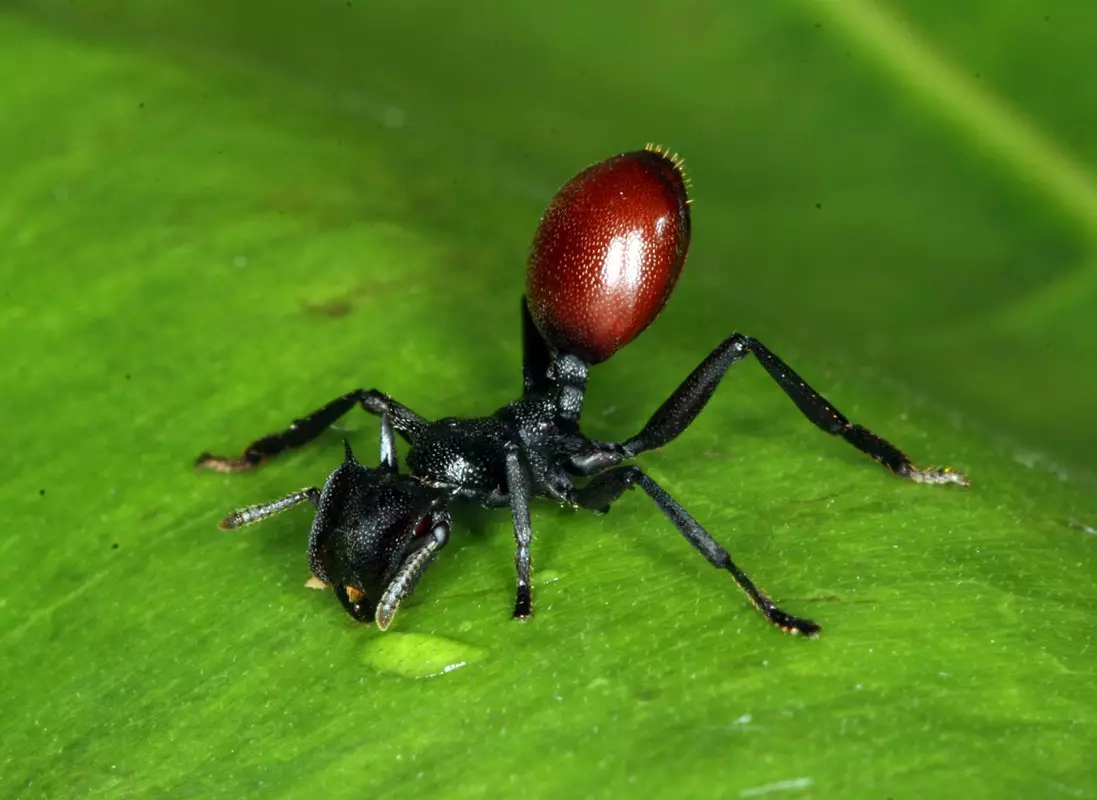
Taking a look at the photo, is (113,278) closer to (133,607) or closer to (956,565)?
(133,607)

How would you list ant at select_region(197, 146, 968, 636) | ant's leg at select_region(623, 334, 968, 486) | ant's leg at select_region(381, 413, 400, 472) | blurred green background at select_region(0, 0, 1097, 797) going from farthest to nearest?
ant's leg at select_region(381, 413, 400, 472) < ant's leg at select_region(623, 334, 968, 486) < ant at select_region(197, 146, 968, 636) < blurred green background at select_region(0, 0, 1097, 797)

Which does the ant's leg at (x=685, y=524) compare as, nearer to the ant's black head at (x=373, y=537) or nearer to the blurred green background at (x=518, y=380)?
the blurred green background at (x=518, y=380)

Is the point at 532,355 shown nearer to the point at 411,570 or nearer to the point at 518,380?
the point at 518,380

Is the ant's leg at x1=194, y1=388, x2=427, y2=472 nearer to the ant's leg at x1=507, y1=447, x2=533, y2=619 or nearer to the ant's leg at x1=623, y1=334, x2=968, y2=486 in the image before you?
the ant's leg at x1=507, y1=447, x2=533, y2=619

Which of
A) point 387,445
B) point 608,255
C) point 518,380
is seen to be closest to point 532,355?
point 518,380

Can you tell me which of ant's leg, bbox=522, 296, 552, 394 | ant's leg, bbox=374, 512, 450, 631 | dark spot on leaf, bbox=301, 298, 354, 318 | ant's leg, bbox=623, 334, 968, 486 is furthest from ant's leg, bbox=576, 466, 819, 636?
dark spot on leaf, bbox=301, 298, 354, 318

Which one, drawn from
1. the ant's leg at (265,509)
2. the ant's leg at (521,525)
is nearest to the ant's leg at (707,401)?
the ant's leg at (521,525)

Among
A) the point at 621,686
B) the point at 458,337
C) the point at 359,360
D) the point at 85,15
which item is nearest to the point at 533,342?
the point at 458,337
